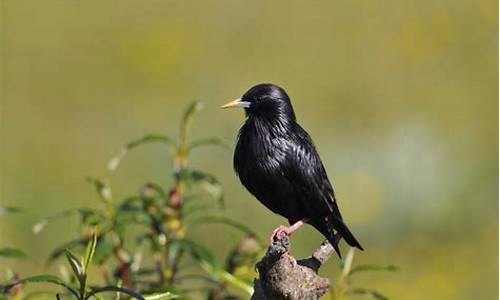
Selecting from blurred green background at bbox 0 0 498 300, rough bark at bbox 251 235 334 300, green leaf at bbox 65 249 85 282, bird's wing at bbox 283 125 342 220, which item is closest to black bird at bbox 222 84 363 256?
bird's wing at bbox 283 125 342 220

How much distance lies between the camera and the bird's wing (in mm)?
3963

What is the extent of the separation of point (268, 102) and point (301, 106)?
5.05 meters

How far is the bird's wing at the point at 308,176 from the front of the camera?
156 inches

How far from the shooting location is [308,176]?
13.0 feet

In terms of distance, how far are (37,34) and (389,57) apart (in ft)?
8.58

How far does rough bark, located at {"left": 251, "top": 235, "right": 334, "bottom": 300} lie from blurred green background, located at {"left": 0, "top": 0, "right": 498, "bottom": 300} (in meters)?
4.00

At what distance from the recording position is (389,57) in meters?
10.1

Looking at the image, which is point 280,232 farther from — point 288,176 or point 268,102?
point 268,102

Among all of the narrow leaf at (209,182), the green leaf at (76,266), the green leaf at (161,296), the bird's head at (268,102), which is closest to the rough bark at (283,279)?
the green leaf at (161,296)

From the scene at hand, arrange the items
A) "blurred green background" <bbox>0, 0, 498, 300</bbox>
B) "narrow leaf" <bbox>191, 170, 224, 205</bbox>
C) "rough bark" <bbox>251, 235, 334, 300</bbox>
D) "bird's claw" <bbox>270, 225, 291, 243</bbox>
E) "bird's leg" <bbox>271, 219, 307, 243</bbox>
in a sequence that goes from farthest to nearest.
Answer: "blurred green background" <bbox>0, 0, 498, 300</bbox>, "narrow leaf" <bbox>191, 170, 224, 205</bbox>, "bird's leg" <bbox>271, 219, 307, 243</bbox>, "bird's claw" <bbox>270, 225, 291, 243</bbox>, "rough bark" <bbox>251, 235, 334, 300</bbox>

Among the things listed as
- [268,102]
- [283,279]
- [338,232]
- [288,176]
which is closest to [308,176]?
[288,176]

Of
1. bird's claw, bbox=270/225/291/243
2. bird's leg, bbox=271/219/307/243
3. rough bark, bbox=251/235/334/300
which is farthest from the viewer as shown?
bird's leg, bbox=271/219/307/243

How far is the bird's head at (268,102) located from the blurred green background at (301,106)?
10.1 feet

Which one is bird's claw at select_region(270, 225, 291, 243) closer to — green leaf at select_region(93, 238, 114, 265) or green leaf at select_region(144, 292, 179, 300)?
green leaf at select_region(144, 292, 179, 300)
